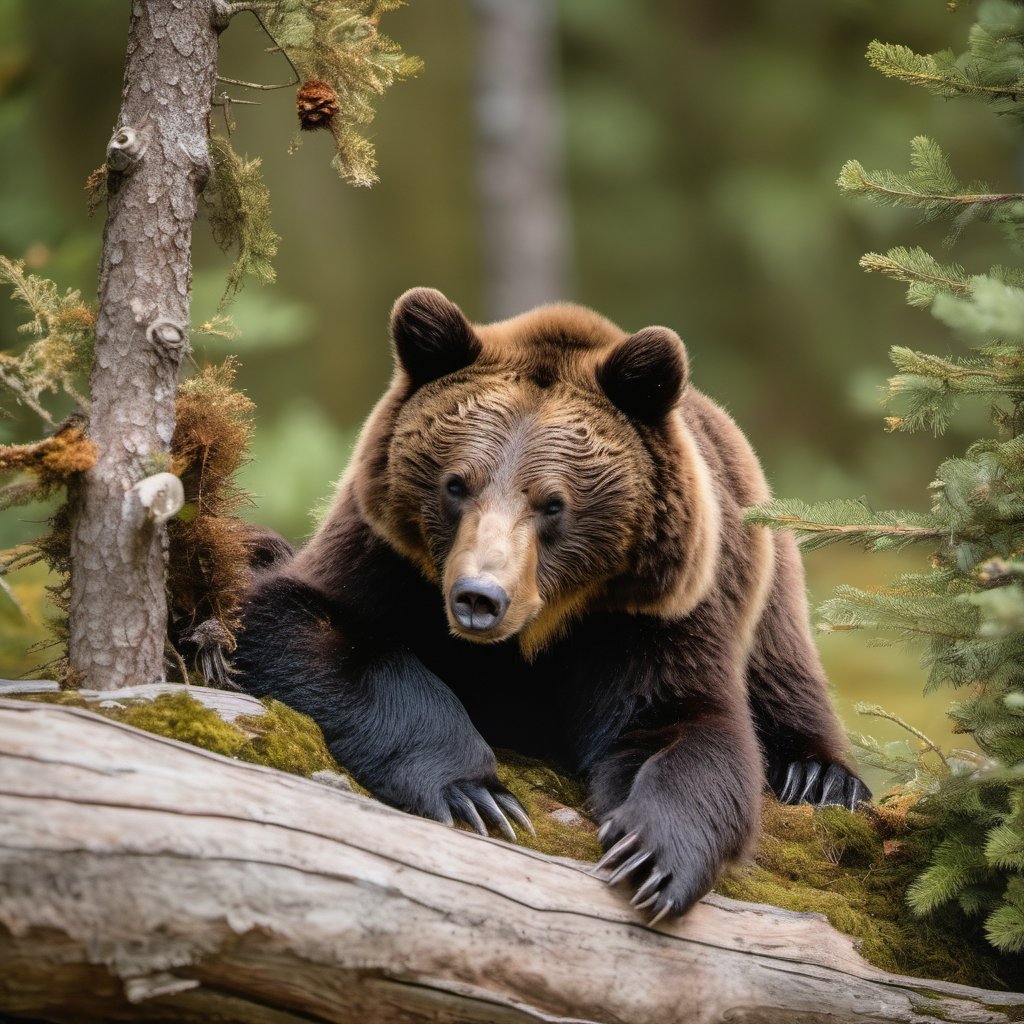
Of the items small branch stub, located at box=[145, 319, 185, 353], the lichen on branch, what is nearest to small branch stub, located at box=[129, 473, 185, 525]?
small branch stub, located at box=[145, 319, 185, 353]

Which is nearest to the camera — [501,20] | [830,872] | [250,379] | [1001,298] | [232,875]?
[232,875]

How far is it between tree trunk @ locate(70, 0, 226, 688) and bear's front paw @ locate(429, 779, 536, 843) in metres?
0.99

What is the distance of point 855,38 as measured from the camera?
16.5m

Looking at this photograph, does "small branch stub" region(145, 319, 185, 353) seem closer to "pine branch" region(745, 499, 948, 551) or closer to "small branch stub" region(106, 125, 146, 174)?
"small branch stub" region(106, 125, 146, 174)

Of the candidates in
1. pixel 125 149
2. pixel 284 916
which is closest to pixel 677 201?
pixel 125 149

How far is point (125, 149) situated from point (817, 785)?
3657mm

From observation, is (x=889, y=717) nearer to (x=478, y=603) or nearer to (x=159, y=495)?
(x=478, y=603)

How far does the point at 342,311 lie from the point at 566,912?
12.9 meters

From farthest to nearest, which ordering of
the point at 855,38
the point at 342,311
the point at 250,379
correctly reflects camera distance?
the point at 855,38 < the point at 342,311 < the point at 250,379

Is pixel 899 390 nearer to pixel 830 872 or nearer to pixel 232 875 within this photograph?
pixel 830 872

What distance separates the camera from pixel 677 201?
17.5 m

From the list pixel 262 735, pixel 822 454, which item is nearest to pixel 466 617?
pixel 262 735

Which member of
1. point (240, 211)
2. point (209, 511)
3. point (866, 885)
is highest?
point (240, 211)

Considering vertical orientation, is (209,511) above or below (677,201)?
above
